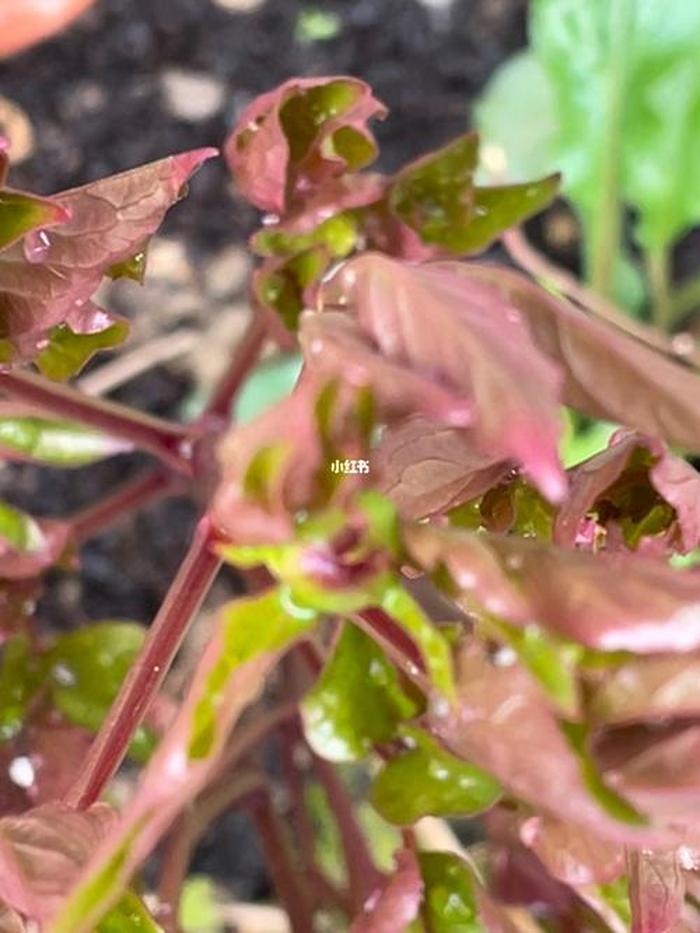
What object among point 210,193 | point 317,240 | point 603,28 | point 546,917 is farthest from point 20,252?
point 603,28

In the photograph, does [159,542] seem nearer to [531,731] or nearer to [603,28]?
[603,28]

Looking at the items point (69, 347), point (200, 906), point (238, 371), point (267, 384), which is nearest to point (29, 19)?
point (267, 384)

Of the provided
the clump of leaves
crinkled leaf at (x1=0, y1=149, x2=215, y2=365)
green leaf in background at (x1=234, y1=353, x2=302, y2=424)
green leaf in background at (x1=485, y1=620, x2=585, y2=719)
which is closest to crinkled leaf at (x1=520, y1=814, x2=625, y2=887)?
the clump of leaves

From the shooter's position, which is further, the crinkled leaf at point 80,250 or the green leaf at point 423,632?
the crinkled leaf at point 80,250

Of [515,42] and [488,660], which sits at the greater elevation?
[488,660]

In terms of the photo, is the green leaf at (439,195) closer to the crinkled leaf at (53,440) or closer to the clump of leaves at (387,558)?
the clump of leaves at (387,558)

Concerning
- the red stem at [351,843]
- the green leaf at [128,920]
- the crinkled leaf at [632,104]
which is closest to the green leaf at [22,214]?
the green leaf at [128,920]
